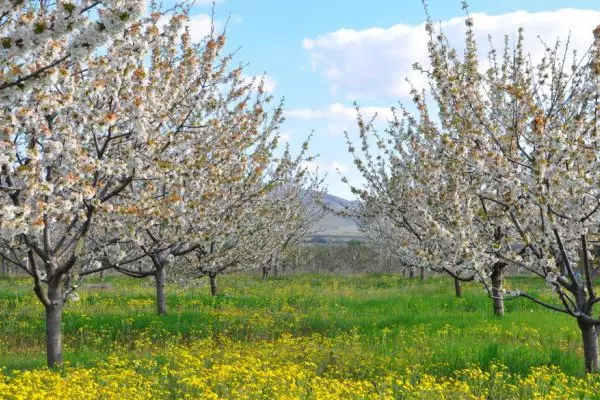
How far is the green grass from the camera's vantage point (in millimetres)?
9773

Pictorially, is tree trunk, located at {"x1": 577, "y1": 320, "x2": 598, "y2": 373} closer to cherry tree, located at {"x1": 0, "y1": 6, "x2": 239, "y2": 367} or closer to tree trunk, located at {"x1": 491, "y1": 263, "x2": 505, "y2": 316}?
tree trunk, located at {"x1": 491, "y1": 263, "x2": 505, "y2": 316}

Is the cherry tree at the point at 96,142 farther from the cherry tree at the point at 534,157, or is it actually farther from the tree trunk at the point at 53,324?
the cherry tree at the point at 534,157

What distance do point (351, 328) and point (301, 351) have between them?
302 centimetres

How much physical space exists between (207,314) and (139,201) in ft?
21.8

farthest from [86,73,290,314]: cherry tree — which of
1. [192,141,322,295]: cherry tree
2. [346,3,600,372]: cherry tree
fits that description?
[346,3,600,372]: cherry tree

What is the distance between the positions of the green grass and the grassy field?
1.4 inches

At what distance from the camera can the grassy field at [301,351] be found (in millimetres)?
7184

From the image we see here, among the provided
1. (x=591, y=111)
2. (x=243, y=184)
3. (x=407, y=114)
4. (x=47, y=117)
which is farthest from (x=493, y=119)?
(x=47, y=117)

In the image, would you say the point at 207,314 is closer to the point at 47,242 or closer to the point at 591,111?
the point at 47,242

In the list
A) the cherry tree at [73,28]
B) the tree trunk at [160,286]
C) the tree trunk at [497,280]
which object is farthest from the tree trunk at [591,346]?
the tree trunk at [160,286]

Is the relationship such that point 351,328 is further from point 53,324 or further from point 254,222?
point 53,324

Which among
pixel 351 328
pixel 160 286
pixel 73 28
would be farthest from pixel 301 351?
pixel 73 28

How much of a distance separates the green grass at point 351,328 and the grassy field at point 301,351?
0.12 ft

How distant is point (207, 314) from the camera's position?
48.3ft
